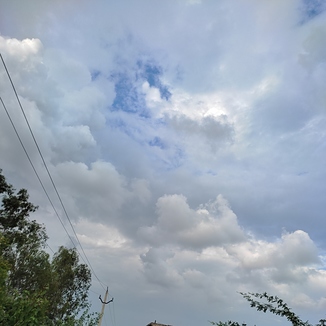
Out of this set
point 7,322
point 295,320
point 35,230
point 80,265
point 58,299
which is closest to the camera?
point 295,320

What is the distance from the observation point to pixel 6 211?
36000 millimetres

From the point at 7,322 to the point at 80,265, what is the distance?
35.8 meters

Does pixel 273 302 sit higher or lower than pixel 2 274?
lower

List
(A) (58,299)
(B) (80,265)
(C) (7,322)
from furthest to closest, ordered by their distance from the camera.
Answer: (B) (80,265), (A) (58,299), (C) (7,322)

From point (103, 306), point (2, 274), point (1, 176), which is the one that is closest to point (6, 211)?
point (1, 176)

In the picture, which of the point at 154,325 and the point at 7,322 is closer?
the point at 7,322

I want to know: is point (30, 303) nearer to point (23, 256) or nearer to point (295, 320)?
point (295, 320)

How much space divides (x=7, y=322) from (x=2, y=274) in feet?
8.39

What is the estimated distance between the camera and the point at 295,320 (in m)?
6.91

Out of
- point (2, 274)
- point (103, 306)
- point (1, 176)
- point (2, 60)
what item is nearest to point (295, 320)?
point (2, 60)

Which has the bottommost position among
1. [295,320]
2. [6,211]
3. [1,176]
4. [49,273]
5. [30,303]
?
[295,320]

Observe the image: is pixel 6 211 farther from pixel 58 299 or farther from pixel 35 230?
pixel 58 299

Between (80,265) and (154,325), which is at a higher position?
(80,265)

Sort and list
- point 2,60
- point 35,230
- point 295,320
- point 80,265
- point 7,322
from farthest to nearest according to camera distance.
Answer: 1. point 80,265
2. point 35,230
3. point 7,322
4. point 2,60
5. point 295,320
